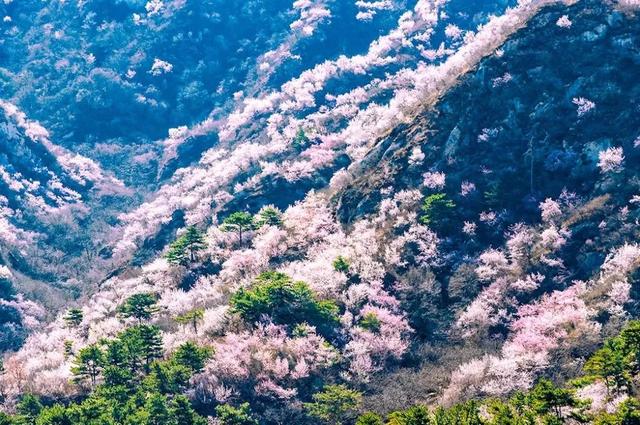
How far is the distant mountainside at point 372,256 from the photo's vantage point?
47.9m

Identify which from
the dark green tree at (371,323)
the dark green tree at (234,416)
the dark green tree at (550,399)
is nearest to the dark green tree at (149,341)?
the dark green tree at (234,416)

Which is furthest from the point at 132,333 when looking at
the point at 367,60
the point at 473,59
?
the point at 367,60

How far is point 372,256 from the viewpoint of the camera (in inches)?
2581

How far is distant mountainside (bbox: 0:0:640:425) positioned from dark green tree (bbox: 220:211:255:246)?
438 millimetres

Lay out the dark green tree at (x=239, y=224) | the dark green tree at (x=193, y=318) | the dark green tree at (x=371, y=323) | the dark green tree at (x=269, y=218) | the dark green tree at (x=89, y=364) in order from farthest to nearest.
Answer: the dark green tree at (x=269, y=218), the dark green tree at (x=239, y=224), the dark green tree at (x=193, y=318), the dark green tree at (x=371, y=323), the dark green tree at (x=89, y=364)

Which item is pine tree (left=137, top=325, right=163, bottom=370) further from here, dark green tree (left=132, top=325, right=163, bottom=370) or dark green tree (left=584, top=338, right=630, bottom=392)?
dark green tree (left=584, top=338, right=630, bottom=392)

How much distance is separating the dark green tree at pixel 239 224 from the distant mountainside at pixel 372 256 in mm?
438

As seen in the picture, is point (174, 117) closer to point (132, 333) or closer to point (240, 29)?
point (240, 29)

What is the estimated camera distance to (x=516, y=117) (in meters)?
72.6

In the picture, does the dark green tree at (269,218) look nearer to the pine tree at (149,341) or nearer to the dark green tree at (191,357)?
the pine tree at (149,341)

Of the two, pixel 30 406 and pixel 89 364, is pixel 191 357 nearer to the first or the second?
pixel 89 364

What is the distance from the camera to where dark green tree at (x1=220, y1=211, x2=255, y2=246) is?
77.9m

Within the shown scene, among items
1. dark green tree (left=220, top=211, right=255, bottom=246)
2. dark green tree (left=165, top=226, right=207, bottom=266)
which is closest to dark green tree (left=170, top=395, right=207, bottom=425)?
dark green tree (left=165, top=226, right=207, bottom=266)

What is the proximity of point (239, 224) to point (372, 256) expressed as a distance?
2051cm
